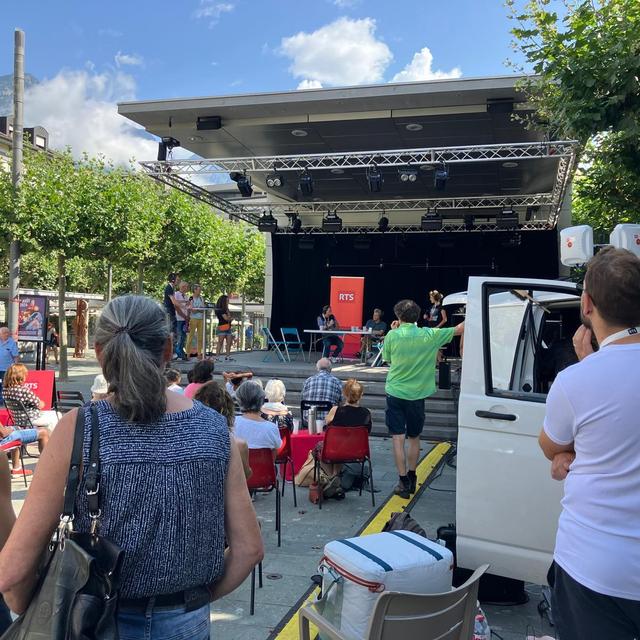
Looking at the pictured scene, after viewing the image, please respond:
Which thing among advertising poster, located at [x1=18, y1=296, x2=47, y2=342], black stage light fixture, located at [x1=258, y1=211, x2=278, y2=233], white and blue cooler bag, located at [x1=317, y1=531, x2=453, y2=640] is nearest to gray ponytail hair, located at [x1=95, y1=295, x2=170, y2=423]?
white and blue cooler bag, located at [x1=317, y1=531, x2=453, y2=640]

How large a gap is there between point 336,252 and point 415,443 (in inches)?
546

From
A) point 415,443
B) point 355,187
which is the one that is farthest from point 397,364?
point 355,187

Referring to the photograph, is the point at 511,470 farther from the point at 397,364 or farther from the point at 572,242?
the point at 397,364

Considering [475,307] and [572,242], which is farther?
[475,307]

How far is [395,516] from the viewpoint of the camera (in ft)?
10.6

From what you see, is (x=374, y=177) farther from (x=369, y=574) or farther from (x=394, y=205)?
(x=369, y=574)

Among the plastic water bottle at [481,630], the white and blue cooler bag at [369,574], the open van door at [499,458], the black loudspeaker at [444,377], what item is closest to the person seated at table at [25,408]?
the black loudspeaker at [444,377]

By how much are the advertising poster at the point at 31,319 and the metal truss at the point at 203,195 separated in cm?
351

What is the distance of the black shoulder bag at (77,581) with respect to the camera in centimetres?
135

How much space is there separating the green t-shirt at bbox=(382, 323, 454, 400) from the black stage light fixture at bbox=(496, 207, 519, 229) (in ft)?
35.8

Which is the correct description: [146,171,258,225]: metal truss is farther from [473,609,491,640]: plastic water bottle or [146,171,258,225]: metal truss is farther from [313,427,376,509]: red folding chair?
[473,609,491,640]: plastic water bottle

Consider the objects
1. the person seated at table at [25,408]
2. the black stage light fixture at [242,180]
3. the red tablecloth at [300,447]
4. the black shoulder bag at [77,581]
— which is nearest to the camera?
the black shoulder bag at [77,581]

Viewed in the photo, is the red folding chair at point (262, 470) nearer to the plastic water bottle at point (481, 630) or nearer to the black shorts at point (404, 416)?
the black shorts at point (404, 416)

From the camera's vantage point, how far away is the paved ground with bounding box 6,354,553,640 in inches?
133
